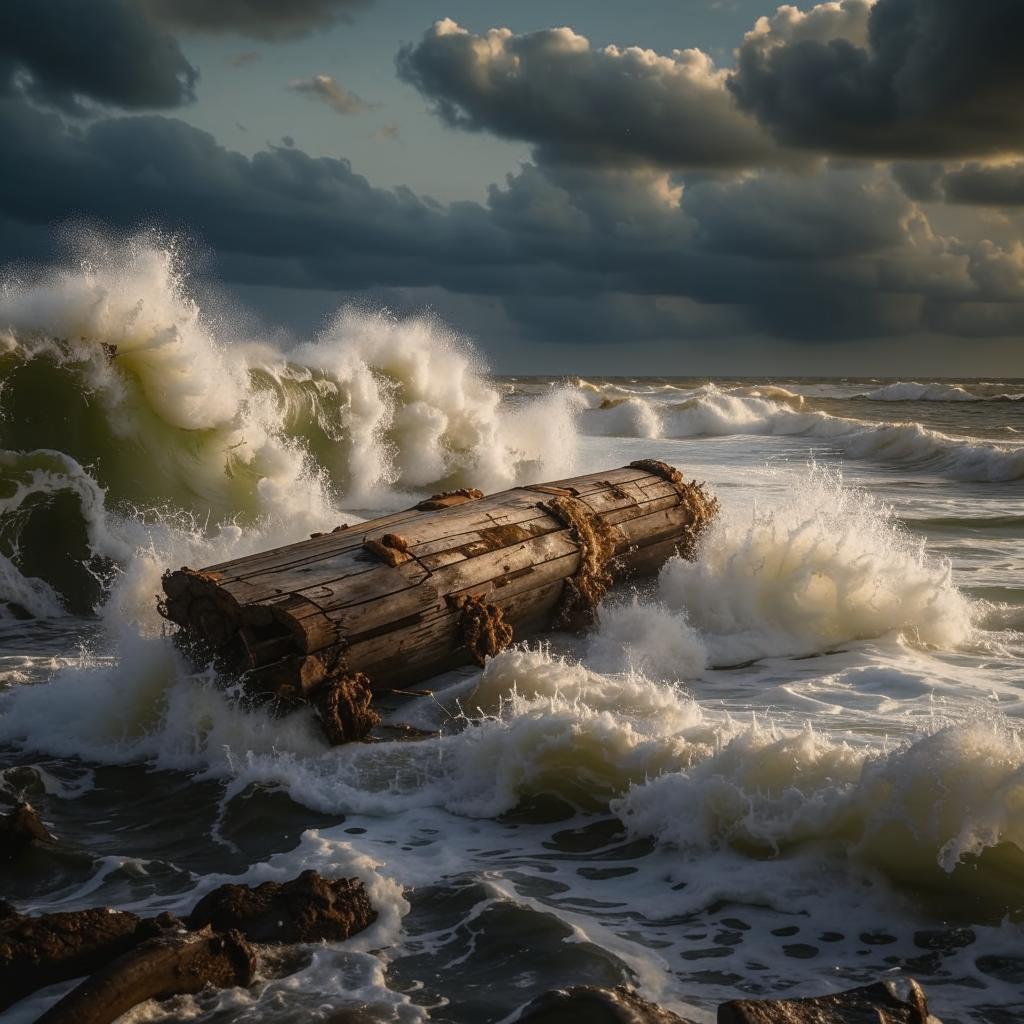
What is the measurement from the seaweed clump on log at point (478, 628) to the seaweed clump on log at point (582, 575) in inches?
41.4

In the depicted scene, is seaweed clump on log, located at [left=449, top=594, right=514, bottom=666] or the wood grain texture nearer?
the wood grain texture

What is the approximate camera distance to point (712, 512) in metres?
8.92

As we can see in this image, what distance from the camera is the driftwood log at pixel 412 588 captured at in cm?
509

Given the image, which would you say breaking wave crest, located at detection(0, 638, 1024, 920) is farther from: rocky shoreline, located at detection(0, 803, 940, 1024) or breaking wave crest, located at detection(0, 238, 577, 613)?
breaking wave crest, located at detection(0, 238, 577, 613)

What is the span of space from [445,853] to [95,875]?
1.36m

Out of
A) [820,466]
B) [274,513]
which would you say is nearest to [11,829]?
[274,513]

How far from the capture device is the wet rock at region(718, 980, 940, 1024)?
2492mm

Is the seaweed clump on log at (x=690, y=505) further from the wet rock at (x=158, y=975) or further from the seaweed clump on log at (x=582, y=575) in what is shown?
the wet rock at (x=158, y=975)

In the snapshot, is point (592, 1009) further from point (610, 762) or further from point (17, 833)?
point (17, 833)

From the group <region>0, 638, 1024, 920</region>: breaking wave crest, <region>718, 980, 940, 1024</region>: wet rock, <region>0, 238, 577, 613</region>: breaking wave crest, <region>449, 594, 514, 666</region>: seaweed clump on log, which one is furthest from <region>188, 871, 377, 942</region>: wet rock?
<region>0, 238, 577, 613</region>: breaking wave crest

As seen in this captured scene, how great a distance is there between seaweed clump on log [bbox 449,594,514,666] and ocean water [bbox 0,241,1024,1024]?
0.30 m

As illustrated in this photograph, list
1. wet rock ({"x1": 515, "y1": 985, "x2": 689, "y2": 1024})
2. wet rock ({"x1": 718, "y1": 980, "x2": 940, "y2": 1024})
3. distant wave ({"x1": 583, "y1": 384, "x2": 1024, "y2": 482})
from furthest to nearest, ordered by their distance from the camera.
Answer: distant wave ({"x1": 583, "y1": 384, "x2": 1024, "y2": 482}) < wet rock ({"x1": 515, "y1": 985, "x2": 689, "y2": 1024}) < wet rock ({"x1": 718, "y1": 980, "x2": 940, "y2": 1024})

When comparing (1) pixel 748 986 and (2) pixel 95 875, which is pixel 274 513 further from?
(1) pixel 748 986

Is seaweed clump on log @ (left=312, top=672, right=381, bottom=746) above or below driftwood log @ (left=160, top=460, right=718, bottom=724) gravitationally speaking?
below
